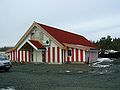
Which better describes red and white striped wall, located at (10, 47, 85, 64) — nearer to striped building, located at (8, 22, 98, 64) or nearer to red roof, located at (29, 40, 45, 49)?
striped building, located at (8, 22, 98, 64)

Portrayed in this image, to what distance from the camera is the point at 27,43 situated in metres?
39.1

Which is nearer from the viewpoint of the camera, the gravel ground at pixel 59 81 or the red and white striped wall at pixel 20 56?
the gravel ground at pixel 59 81

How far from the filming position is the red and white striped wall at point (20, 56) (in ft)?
137

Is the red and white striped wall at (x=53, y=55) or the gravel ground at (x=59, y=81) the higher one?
the red and white striped wall at (x=53, y=55)

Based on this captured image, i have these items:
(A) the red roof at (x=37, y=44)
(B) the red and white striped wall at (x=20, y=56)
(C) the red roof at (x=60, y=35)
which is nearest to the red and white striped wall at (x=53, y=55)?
(A) the red roof at (x=37, y=44)

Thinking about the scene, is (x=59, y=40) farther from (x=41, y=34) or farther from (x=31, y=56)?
(x=31, y=56)

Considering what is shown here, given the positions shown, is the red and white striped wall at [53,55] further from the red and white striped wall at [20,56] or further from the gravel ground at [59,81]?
the gravel ground at [59,81]

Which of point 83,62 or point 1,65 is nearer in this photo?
point 1,65

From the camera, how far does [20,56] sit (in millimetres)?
42594

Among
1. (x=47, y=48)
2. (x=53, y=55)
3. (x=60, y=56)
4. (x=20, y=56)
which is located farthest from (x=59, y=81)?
(x=20, y=56)

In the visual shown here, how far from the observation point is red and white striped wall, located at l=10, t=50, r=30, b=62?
137 feet

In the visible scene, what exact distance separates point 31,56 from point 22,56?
1.77 meters

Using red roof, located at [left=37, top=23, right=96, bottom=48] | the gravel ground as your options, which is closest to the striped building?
red roof, located at [left=37, top=23, right=96, bottom=48]

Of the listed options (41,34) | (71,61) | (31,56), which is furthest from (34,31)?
(71,61)
